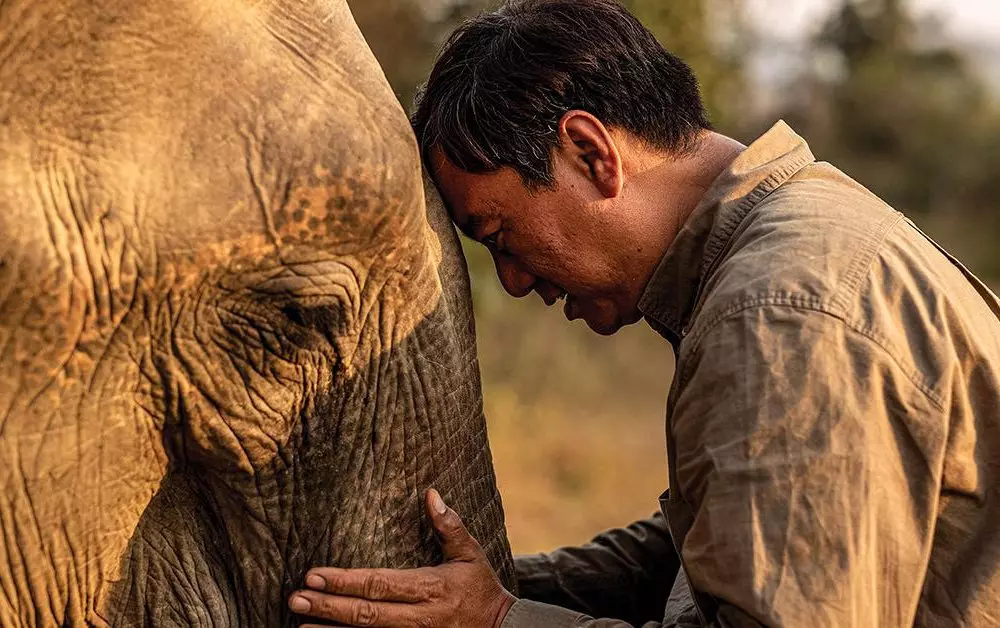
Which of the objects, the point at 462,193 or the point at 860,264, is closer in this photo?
the point at 860,264

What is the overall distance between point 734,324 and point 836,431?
0.23 m

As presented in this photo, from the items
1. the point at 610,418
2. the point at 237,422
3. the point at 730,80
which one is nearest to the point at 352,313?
the point at 237,422

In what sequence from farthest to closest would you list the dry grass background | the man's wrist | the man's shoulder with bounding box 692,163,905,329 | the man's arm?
the dry grass background < the man's arm < the man's wrist < the man's shoulder with bounding box 692,163,905,329

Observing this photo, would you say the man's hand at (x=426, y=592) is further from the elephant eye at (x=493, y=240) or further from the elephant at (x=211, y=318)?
the elephant eye at (x=493, y=240)

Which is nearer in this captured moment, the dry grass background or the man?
the man

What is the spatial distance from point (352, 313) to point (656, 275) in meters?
0.58

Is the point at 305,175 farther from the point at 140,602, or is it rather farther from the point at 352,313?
the point at 140,602

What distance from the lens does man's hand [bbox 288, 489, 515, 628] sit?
2520mm

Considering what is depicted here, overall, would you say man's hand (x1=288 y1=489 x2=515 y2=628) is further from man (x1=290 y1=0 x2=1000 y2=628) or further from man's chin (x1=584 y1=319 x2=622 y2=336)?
man's chin (x1=584 y1=319 x2=622 y2=336)

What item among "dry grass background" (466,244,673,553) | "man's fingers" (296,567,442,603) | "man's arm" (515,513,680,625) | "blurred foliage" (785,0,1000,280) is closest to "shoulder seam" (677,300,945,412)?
"man's fingers" (296,567,442,603)

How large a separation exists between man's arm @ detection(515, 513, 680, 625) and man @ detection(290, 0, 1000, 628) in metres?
0.37

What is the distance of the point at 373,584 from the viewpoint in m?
2.54

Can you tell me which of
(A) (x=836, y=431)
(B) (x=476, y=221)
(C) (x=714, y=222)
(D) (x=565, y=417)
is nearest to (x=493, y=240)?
(B) (x=476, y=221)

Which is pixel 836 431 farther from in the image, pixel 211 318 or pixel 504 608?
pixel 211 318
